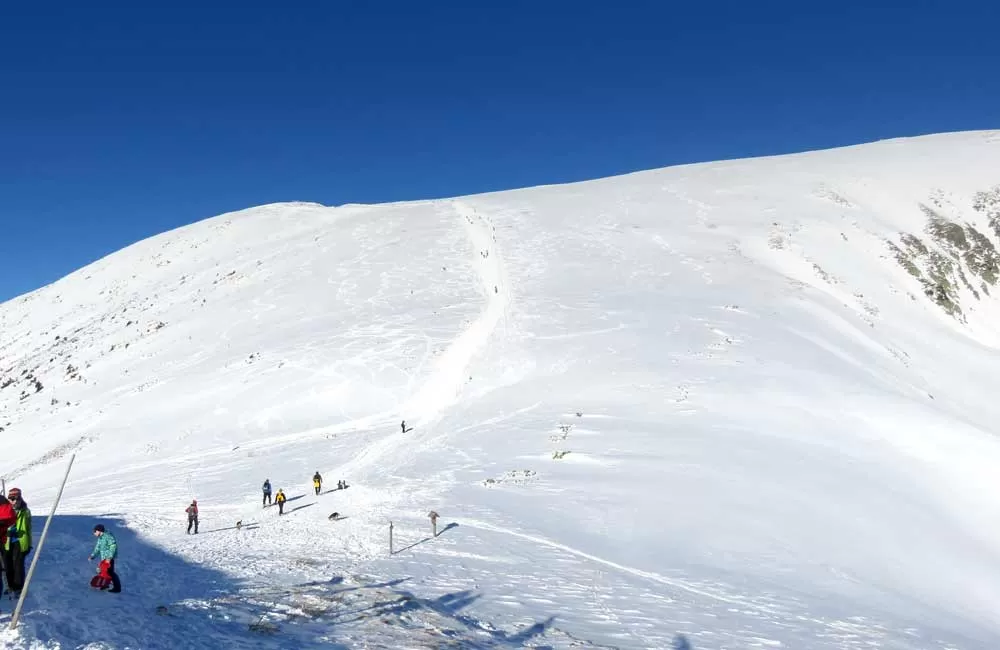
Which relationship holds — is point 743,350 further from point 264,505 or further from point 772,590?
point 264,505

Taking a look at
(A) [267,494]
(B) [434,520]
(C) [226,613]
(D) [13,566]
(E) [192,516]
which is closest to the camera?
(D) [13,566]

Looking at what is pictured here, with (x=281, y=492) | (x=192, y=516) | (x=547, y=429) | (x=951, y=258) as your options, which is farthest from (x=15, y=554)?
(x=951, y=258)

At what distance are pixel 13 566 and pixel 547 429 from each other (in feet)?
63.5

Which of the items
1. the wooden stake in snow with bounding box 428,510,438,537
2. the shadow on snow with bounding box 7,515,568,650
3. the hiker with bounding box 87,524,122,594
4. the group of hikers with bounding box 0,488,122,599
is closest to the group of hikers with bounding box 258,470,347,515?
the wooden stake in snow with bounding box 428,510,438,537

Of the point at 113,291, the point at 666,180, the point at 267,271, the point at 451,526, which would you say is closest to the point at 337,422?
the point at 451,526

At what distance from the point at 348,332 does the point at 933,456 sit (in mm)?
30889

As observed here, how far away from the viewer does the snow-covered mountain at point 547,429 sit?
1300 centimetres

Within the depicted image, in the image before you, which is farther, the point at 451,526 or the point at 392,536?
the point at 451,526

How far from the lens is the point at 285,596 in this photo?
1182 centimetres

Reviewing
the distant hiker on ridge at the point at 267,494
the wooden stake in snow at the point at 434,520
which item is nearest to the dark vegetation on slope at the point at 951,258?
the wooden stake in snow at the point at 434,520

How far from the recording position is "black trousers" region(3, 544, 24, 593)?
364 inches

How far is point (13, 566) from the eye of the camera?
30.5 feet

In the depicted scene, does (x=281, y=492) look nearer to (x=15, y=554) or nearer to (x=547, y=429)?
(x=547, y=429)

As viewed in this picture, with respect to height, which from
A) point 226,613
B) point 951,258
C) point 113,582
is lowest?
point 226,613
